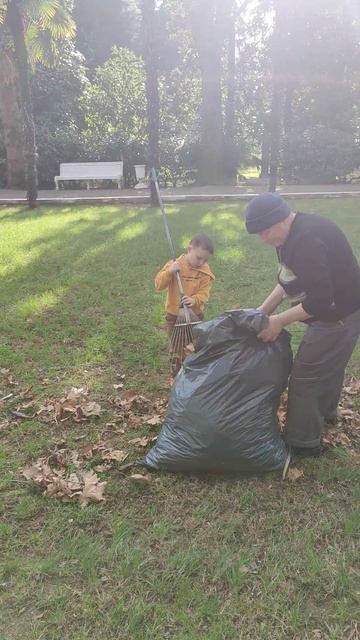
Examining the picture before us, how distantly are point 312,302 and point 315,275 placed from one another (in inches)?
5.1

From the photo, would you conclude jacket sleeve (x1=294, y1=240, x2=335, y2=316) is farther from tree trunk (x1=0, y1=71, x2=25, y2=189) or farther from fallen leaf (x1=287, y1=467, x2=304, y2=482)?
tree trunk (x1=0, y1=71, x2=25, y2=189)

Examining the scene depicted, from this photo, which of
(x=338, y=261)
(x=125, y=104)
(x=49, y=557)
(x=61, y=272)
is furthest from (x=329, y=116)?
(x=49, y=557)

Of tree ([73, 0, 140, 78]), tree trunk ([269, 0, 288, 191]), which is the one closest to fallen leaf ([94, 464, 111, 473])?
tree trunk ([269, 0, 288, 191])

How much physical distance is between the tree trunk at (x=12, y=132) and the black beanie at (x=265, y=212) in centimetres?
1397

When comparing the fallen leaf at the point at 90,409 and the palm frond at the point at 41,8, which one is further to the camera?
the palm frond at the point at 41,8

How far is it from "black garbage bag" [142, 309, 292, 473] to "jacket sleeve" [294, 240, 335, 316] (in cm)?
29

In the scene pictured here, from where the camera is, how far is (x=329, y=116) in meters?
17.0

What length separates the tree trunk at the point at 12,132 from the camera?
1516 centimetres

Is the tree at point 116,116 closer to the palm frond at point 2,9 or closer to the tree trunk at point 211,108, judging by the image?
the tree trunk at point 211,108

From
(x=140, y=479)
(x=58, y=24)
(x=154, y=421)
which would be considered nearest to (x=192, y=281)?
(x=154, y=421)

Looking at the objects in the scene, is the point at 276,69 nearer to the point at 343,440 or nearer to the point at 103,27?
the point at 343,440

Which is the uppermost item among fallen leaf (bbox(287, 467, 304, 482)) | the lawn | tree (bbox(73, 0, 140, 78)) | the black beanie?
tree (bbox(73, 0, 140, 78))

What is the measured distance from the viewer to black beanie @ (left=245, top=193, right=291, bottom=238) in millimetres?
2547

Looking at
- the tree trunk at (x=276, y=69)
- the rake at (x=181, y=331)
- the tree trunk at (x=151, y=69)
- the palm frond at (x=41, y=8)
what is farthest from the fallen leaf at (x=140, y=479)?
the tree trunk at (x=276, y=69)
